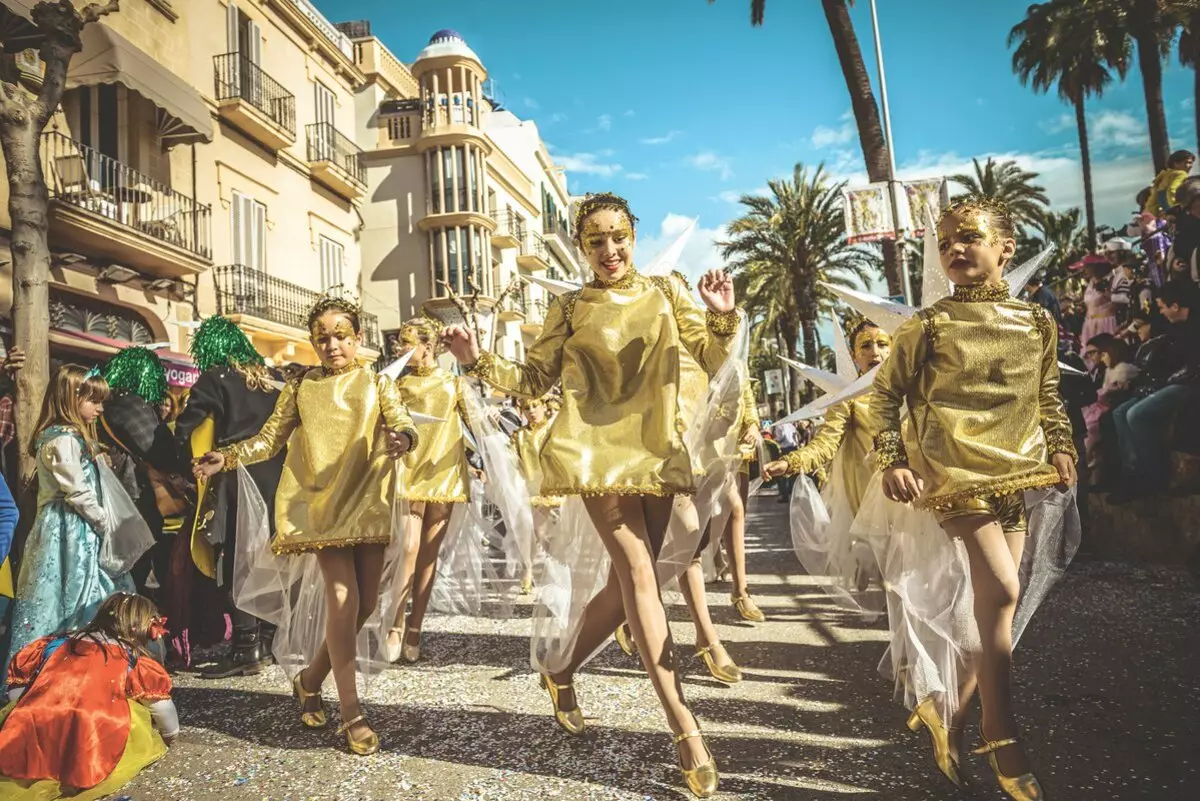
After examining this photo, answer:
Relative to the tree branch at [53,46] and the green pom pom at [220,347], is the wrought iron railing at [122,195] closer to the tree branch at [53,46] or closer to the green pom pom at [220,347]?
the tree branch at [53,46]

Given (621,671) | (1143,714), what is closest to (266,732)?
(621,671)

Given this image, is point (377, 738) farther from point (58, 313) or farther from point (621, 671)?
point (58, 313)

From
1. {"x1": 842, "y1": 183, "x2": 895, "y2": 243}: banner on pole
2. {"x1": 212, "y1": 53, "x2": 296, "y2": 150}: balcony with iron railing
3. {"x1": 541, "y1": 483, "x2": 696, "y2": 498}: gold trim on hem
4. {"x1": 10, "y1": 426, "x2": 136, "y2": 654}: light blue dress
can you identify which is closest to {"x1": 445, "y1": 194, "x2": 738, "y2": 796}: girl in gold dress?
{"x1": 541, "y1": 483, "x2": 696, "y2": 498}: gold trim on hem

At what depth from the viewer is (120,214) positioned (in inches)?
551

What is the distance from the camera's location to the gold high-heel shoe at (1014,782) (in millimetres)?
2426

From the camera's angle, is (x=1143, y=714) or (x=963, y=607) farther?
(x=1143, y=714)

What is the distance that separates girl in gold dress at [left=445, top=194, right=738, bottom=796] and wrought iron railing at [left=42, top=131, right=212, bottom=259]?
1115cm

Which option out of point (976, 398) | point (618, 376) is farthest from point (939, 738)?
point (618, 376)

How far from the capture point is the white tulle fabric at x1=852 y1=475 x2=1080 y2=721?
2.94m

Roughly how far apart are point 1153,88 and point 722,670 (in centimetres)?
2103

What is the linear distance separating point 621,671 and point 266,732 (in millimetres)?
1789

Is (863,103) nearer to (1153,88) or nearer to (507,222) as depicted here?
(1153,88)

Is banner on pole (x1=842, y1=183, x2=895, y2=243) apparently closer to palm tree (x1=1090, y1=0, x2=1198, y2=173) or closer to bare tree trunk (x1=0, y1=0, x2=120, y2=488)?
bare tree trunk (x1=0, y1=0, x2=120, y2=488)

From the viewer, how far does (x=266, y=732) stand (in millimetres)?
3674
